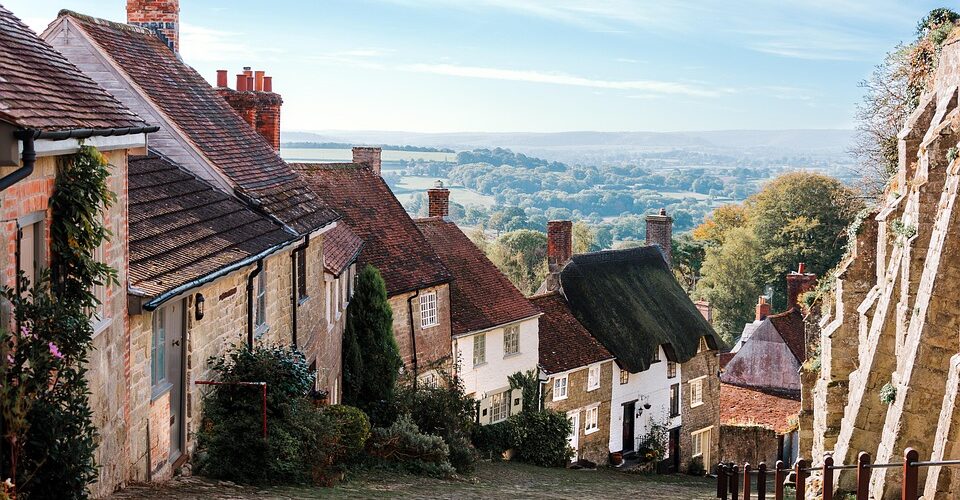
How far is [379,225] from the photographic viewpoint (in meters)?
30.1

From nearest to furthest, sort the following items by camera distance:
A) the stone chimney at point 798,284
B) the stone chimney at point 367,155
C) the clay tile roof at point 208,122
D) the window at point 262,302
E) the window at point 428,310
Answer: the window at point 262,302
the clay tile roof at point 208,122
the window at point 428,310
the stone chimney at point 367,155
the stone chimney at point 798,284

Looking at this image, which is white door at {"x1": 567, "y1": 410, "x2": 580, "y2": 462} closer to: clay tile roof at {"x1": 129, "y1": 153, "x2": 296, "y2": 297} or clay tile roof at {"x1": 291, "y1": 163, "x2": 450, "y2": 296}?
clay tile roof at {"x1": 291, "y1": 163, "x2": 450, "y2": 296}

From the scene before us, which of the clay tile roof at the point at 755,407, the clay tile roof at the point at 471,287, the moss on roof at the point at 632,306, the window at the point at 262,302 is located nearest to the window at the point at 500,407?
the clay tile roof at the point at 471,287

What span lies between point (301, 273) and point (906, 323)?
1091 centimetres

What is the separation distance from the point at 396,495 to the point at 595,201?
167 m

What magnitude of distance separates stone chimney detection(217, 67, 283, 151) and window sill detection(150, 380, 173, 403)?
438 inches

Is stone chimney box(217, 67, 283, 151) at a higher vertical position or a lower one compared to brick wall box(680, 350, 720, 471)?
higher

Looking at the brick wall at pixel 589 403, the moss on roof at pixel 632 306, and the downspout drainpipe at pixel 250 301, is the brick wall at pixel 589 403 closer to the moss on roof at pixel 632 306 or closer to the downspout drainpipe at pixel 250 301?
the moss on roof at pixel 632 306

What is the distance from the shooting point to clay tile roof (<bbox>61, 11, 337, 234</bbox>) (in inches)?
707

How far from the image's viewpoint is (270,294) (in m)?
17.1

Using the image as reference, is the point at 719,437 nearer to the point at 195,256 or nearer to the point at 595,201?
the point at 195,256

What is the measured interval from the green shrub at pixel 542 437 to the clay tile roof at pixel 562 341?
271 centimetres

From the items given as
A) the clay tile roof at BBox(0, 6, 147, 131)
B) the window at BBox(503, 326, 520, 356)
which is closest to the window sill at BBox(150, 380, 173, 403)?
the clay tile roof at BBox(0, 6, 147, 131)

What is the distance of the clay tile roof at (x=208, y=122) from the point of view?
17969 mm
